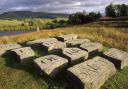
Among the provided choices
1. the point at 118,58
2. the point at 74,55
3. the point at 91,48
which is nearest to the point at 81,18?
the point at 91,48

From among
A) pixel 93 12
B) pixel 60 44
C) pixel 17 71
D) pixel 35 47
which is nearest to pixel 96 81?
pixel 17 71

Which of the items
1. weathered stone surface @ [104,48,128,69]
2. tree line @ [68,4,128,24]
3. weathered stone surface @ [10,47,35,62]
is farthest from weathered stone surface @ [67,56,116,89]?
tree line @ [68,4,128,24]

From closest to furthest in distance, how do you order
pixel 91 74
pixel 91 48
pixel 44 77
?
1. pixel 91 74
2. pixel 44 77
3. pixel 91 48

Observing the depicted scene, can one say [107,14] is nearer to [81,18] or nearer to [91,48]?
[81,18]

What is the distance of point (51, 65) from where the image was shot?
23.3 ft

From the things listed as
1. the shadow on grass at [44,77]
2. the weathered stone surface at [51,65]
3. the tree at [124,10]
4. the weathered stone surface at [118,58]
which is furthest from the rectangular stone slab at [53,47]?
the tree at [124,10]

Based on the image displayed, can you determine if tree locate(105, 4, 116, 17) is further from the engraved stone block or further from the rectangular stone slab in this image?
the rectangular stone slab

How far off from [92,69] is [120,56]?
1.92 metres

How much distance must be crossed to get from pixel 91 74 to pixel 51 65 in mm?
1497

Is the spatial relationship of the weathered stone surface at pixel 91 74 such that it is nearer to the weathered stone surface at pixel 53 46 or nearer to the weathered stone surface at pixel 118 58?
the weathered stone surface at pixel 118 58

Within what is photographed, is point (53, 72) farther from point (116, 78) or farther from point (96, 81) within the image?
point (116, 78)

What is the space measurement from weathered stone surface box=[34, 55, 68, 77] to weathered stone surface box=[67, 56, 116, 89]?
599 mm

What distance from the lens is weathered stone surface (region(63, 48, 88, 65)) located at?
25.9 ft

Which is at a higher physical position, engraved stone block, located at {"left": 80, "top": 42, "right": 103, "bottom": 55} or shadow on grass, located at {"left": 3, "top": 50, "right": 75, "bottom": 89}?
engraved stone block, located at {"left": 80, "top": 42, "right": 103, "bottom": 55}
